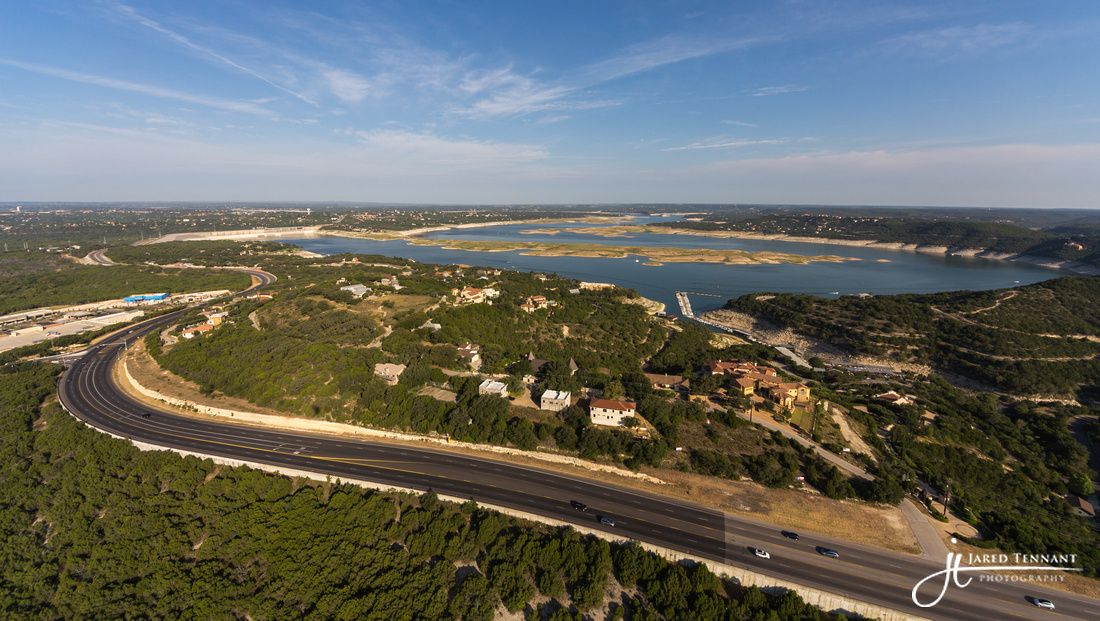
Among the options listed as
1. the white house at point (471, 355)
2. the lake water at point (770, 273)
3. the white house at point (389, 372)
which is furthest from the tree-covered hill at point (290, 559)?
the lake water at point (770, 273)

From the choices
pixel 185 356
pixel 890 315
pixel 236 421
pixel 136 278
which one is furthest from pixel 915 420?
pixel 136 278

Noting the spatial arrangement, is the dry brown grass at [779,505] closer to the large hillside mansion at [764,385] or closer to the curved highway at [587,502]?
the curved highway at [587,502]

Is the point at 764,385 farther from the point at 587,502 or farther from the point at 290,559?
the point at 290,559

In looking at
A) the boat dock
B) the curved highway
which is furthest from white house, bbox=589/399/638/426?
the boat dock

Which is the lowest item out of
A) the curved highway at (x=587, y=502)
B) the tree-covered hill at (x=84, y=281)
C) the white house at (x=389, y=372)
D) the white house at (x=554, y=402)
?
the curved highway at (x=587, y=502)

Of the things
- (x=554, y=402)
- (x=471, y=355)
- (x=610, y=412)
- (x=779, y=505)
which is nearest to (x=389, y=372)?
(x=471, y=355)

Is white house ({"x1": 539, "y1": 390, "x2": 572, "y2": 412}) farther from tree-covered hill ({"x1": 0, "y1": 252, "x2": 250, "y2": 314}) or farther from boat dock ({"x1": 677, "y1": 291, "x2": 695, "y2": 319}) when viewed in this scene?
tree-covered hill ({"x1": 0, "y1": 252, "x2": 250, "y2": 314})

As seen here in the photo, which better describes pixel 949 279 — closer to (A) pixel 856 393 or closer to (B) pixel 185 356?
(A) pixel 856 393
